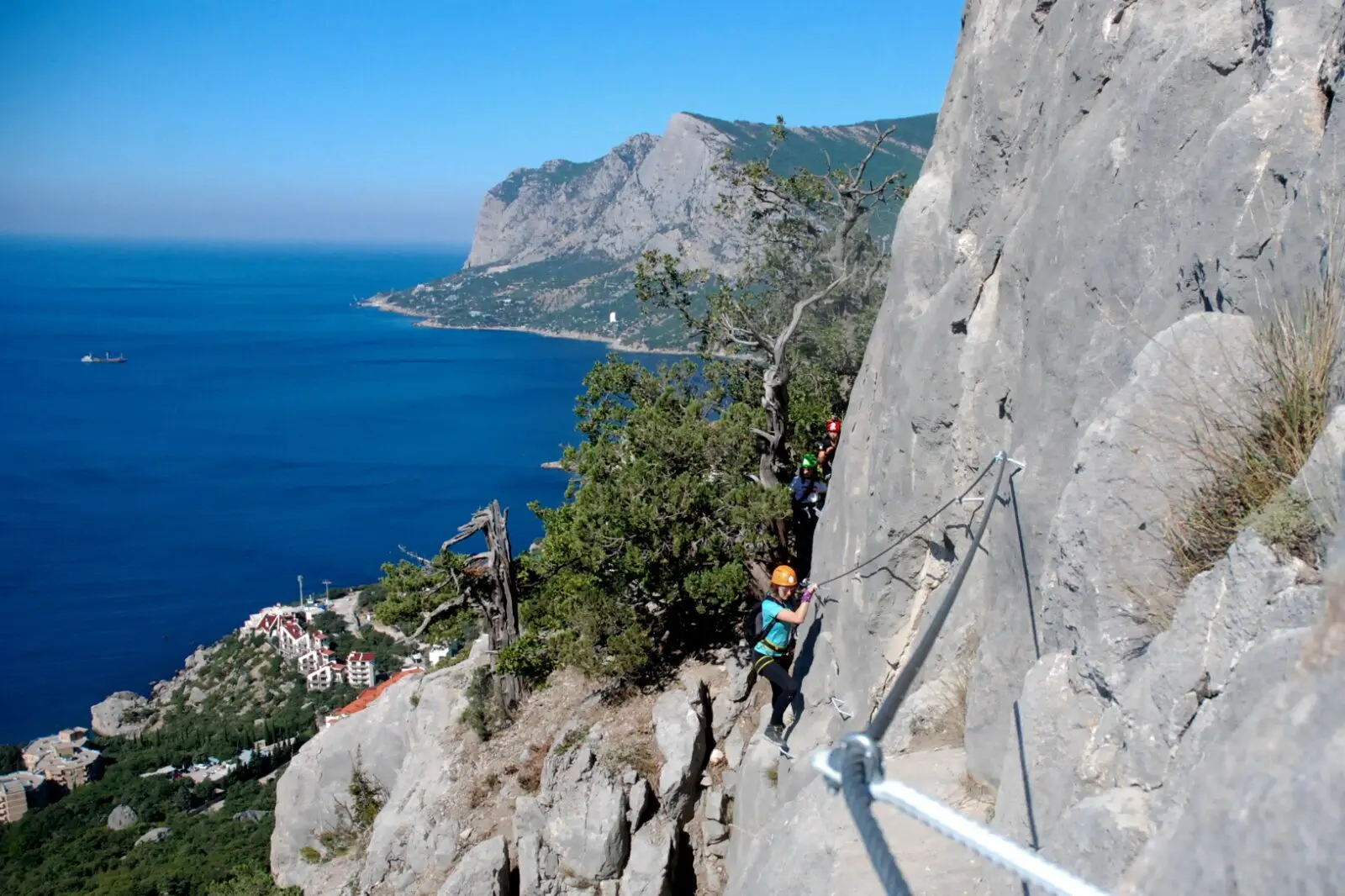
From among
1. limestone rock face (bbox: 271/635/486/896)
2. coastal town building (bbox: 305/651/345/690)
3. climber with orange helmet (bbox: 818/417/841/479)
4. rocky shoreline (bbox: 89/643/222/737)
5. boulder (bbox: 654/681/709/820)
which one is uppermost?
climber with orange helmet (bbox: 818/417/841/479)

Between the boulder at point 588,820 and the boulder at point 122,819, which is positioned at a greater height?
the boulder at point 588,820

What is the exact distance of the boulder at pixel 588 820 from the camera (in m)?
12.3

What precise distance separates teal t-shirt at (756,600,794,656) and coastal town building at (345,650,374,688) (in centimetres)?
4650

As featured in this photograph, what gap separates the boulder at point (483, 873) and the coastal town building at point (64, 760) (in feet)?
136

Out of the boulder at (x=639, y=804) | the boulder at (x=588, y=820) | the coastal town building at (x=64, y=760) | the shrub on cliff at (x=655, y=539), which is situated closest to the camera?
the boulder at (x=588, y=820)

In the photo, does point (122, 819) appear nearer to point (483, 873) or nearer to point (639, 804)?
point (483, 873)

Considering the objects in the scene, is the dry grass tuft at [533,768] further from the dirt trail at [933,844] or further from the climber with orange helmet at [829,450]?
the dirt trail at [933,844]

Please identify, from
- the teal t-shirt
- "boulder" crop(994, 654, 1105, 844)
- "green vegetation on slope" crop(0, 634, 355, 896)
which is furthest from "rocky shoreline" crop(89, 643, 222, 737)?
"boulder" crop(994, 654, 1105, 844)

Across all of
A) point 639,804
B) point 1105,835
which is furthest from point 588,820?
point 1105,835

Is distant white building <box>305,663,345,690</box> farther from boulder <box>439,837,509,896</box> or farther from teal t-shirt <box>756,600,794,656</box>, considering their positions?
teal t-shirt <box>756,600,794,656</box>

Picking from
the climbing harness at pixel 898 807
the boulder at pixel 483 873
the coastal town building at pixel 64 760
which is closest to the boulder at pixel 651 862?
the boulder at pixel 483 873

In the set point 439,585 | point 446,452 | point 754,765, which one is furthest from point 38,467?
point 754,765

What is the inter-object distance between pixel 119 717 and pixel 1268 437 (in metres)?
60.5

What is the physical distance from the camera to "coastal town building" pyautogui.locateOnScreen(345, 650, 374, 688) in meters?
52.3
